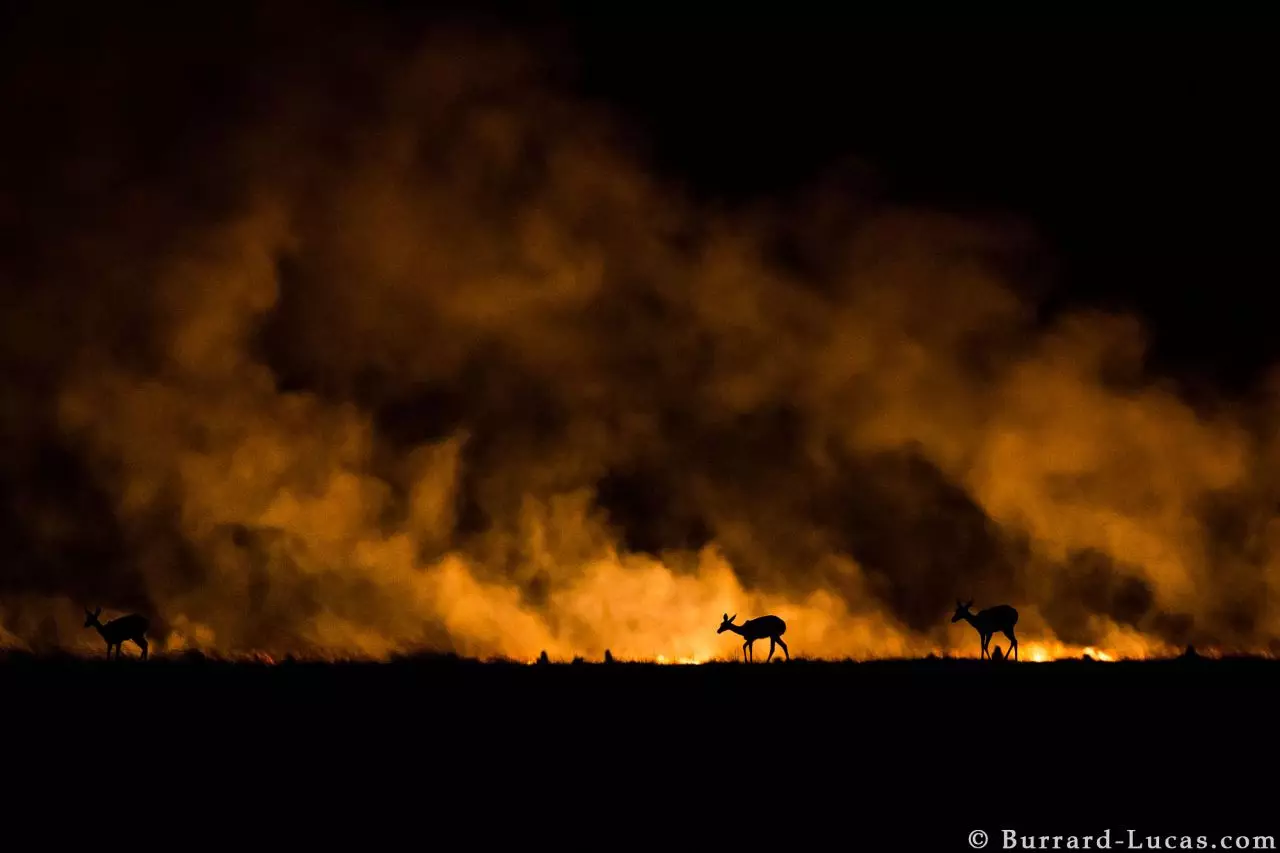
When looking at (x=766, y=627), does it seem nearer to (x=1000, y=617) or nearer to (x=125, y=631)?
(x=1000, y=617)

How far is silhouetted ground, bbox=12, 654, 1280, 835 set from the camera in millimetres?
16094

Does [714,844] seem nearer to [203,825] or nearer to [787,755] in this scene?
[787,755]

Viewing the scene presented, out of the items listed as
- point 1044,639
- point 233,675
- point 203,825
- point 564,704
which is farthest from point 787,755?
point 1044,639

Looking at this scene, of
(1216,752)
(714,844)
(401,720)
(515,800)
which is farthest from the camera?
(401,720)

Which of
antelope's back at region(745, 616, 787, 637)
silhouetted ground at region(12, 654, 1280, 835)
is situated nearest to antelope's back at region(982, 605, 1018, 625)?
antelope's back at region(745, 616, 787, 637)

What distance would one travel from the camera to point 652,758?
734 inches

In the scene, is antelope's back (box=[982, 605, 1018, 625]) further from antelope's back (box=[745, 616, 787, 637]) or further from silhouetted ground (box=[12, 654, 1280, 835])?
silhouetted ground (box=[12, 654, 1280, 835])

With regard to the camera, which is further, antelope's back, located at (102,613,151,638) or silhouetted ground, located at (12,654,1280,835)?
antelope's back, located at (102,613,151,638)

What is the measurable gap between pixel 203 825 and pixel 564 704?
7.35 metres

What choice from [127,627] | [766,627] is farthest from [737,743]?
[127,627]

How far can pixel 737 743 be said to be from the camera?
1927 centimetres

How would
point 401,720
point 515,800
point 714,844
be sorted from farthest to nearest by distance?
point 401,720 < point 515,800 < point 714,844

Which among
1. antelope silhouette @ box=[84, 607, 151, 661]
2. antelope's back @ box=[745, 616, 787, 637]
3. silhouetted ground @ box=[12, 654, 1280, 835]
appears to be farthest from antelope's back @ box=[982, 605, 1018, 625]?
antelope silhouette @ box=[84, 607, 151, 661]

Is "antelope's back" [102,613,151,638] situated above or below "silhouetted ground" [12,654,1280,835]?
above
